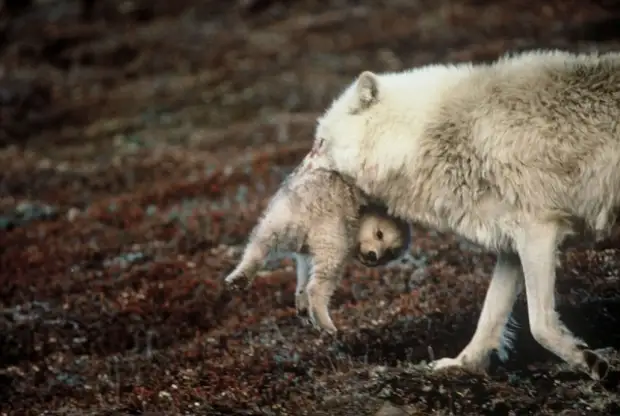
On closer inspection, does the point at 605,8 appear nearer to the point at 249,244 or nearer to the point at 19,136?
the point at 249,244

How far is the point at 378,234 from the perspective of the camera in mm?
5273

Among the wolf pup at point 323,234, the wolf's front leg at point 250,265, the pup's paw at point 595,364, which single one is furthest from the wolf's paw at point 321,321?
the pup's paw at point 595,364

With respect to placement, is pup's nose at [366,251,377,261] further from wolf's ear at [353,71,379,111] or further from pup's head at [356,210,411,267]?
wolf's ear at [353,71,379,111]

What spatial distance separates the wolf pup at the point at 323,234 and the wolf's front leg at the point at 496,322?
0.68 m

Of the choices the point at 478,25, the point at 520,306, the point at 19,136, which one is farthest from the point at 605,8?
the point at 19,136

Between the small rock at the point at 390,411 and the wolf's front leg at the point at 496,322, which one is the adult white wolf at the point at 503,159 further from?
the small rock at the point at 390,411

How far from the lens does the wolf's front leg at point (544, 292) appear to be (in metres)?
4.46

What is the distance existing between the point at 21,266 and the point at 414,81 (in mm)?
4147

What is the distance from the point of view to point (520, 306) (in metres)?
4.93

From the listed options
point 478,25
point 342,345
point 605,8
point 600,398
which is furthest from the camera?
point 478,25

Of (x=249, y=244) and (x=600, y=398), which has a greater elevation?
(x=249, y=244)

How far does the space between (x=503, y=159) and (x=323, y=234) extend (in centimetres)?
125

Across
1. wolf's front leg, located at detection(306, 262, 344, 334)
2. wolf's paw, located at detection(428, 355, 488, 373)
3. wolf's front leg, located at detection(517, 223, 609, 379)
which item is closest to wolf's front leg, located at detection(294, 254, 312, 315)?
wolf's front leg, located at detection(306, 262, 344, 334)

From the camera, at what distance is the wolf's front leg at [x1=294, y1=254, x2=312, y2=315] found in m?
5.39
